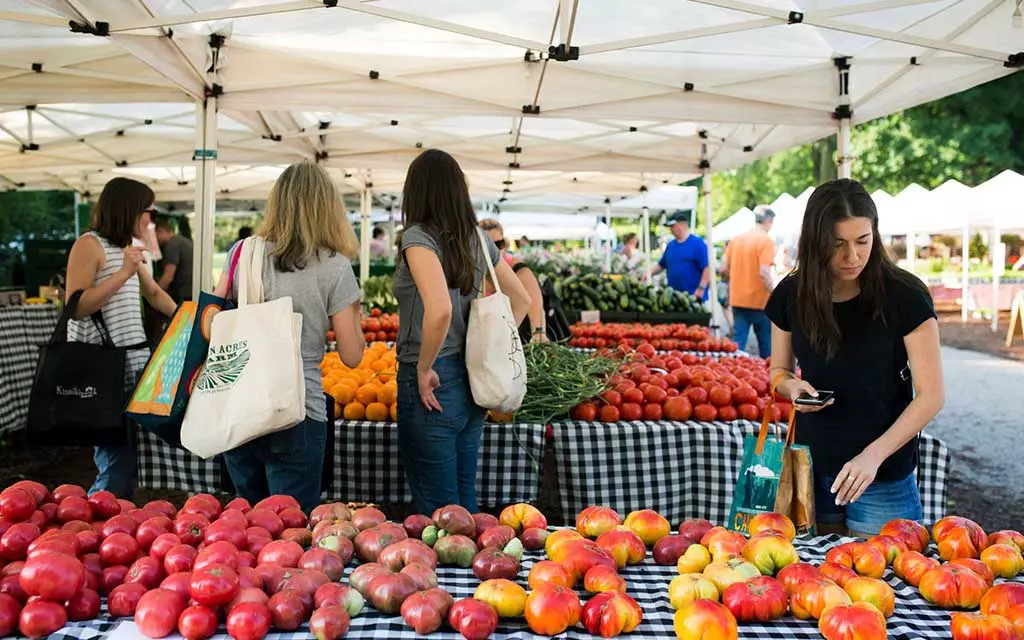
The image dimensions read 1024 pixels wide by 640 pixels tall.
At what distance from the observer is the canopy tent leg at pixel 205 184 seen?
16.7 ft

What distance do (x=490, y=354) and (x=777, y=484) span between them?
46.0 inches

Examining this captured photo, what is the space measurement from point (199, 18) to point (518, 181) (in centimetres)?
866

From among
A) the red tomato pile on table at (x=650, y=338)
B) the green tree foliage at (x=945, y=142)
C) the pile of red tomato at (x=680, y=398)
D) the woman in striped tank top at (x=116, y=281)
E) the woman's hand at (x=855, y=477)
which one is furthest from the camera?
the green tree foliage at (x=945, y=142)

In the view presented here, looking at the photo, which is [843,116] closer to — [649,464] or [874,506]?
[649,464]

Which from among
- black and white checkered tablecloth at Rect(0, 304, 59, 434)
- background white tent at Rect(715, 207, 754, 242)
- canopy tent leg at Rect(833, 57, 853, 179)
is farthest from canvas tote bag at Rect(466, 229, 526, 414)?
background white tent at Rect(715, 207, 754, 242)

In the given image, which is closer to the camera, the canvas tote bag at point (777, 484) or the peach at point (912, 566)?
the peach at point (912, 566)

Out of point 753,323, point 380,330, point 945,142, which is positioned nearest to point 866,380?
point 380,330

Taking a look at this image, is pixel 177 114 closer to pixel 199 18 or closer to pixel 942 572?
pixel 199 18

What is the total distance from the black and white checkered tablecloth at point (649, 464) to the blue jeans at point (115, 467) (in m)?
2.03

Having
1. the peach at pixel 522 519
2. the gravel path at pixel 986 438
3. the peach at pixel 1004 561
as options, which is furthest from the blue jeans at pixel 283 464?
the gravel path at pixel 986 438

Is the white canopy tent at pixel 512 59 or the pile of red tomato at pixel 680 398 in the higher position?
the white canopy tent at pixel 512 59

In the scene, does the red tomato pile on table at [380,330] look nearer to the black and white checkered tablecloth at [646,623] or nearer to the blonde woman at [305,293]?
the blonde woman at [305,293]

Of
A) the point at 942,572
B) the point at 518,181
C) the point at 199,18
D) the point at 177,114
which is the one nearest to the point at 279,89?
the point at 199,18

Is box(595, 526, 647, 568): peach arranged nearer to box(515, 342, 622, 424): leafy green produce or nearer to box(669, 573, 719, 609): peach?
box(669, 573, 719, 609): peach
